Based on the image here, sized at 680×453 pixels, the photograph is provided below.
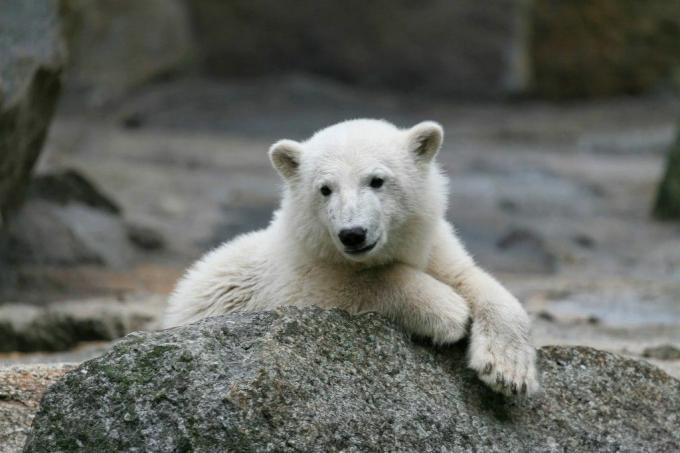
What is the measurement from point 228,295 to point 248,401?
158 centimetres

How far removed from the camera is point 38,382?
14.5 feet

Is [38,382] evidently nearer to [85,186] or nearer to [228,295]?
[228,295]

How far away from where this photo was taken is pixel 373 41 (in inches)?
694

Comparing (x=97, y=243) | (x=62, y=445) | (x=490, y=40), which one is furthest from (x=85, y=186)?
(x=490, y=40)

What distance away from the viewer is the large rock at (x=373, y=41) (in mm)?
17312

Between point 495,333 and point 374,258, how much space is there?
2.25ft

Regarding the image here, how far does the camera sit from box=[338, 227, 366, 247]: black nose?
14.5ft

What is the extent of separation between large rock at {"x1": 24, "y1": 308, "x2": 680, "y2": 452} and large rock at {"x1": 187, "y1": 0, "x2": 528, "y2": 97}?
13244mm

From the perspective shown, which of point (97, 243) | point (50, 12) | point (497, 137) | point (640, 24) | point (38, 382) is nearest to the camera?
point (38, 382)

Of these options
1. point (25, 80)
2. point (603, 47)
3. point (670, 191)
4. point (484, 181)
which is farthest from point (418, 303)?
point (603, 47)

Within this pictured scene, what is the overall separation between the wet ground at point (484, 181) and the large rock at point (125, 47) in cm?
30

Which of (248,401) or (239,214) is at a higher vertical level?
(248,401)

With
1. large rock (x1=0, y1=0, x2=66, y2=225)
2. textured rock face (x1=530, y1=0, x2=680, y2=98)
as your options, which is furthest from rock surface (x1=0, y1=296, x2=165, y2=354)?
textured rock face (x1=530, y1=0, x2=680, y2=98)

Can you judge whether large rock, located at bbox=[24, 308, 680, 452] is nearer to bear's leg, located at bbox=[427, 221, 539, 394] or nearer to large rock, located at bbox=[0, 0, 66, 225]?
bear's leg, located at bbox=[427, 221, 539, 394]
